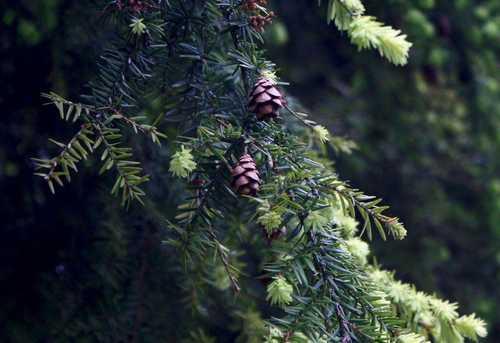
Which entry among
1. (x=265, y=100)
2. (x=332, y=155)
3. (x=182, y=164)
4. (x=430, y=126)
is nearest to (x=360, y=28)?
(x=265, y=100)

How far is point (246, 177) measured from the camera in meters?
0.89

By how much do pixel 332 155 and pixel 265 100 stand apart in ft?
4.49

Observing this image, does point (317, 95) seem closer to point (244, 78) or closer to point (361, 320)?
point (244, 78)

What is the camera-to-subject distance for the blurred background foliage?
139 cm

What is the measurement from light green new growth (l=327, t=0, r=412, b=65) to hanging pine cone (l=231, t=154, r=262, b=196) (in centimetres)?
29

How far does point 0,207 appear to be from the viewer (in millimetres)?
1666

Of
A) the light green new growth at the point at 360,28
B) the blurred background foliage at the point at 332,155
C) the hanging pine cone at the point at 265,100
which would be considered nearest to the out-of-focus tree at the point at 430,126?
the blurred background foliage at the point at 332,155

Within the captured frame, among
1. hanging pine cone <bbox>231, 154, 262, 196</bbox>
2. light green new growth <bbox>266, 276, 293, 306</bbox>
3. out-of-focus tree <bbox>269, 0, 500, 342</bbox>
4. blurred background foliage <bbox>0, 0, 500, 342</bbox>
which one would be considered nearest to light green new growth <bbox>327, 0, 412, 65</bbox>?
blurred background foliage <bbox>0, 0, 500, 342</bbox>

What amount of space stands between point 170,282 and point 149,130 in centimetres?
55

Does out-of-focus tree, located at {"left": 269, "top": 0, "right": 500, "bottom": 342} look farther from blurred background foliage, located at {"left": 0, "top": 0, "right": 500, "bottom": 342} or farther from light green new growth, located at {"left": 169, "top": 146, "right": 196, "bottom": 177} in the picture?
light green new growth, located at {"left": 169, "top": 146, "right": 196, "bottom": 177}

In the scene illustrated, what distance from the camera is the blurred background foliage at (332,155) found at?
4.57 feet

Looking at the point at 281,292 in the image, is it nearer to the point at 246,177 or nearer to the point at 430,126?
the point at 246,177

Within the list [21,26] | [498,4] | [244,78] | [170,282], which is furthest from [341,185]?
[498,4]

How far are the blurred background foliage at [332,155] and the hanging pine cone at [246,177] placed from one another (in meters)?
0.25
